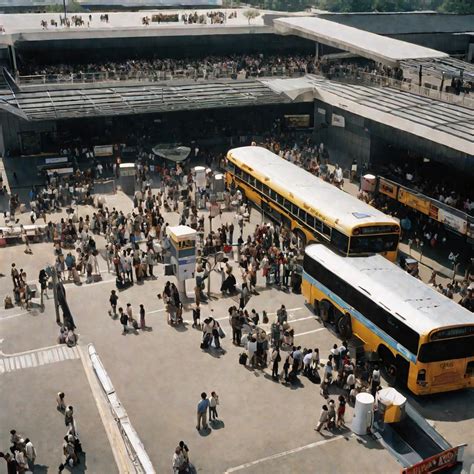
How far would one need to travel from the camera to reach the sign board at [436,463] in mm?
17359

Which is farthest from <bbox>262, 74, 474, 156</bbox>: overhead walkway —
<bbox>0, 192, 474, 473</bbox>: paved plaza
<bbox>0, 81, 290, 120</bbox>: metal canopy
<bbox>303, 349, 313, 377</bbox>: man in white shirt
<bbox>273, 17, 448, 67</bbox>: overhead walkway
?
<bbox>303, 349, 313, 377</bbox>: man in white shirt

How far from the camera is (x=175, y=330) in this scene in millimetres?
25859

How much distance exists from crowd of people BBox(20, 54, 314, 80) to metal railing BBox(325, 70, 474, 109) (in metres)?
4.29

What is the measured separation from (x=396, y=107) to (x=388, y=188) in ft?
18.2

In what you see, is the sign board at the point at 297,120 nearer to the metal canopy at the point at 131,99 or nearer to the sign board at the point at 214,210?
the metal canopy at the point at 131,99

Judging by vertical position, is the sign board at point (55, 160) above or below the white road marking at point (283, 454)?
above

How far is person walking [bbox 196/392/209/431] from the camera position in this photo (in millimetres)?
19750

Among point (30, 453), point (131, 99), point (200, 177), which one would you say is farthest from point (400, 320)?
point (131, 99)

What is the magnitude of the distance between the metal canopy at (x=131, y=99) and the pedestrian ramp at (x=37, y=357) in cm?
2102

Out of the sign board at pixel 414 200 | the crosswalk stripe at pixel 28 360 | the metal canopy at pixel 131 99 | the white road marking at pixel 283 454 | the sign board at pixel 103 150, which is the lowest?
the crosswalk stripe at pixel 28 360

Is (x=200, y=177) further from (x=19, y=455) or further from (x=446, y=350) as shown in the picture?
(x=19, y=455)

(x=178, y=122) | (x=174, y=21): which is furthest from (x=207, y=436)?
(x=174, y=21)

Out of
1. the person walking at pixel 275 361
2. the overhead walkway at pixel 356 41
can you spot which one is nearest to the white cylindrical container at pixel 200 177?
the overhead walkway at pixel 356 41

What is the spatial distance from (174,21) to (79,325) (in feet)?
130
